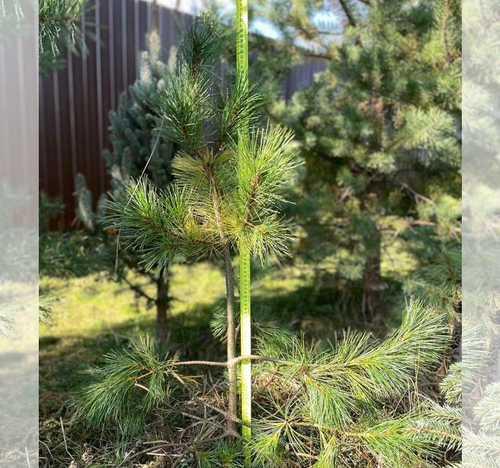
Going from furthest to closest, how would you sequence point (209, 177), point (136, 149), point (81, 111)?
1. point (81, 111)
2. point (136, 149)
3. point (209, 177)

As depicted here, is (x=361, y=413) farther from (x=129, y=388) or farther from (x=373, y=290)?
(x=373, y=290)

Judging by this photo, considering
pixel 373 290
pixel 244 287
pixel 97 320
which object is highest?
pixel 244 287

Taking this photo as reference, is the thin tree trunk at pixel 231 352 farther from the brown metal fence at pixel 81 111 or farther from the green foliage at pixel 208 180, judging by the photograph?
the brown metal fence at pixel 81 111

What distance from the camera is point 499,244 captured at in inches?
34.2

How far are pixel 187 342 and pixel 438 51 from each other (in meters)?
1.19

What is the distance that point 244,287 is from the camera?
3.11 ft

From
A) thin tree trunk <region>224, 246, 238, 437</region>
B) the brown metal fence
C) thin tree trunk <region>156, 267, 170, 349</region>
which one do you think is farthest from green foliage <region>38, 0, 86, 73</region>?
the brown metal fence

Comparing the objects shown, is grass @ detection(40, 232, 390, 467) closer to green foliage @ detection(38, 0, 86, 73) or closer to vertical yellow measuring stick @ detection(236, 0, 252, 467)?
vertical yellow measuring stick @ detection(236, 0, 252, 467)

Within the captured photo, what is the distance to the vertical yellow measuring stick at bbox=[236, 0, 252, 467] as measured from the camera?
923mm

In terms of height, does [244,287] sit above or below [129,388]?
above

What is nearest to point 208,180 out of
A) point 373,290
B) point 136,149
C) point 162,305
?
→ point 136,149

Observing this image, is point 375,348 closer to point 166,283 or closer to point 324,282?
point 166,283

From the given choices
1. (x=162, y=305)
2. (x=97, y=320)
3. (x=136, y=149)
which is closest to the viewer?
(x=136, y=149)

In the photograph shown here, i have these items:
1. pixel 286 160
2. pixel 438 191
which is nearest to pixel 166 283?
pixel 438 191
